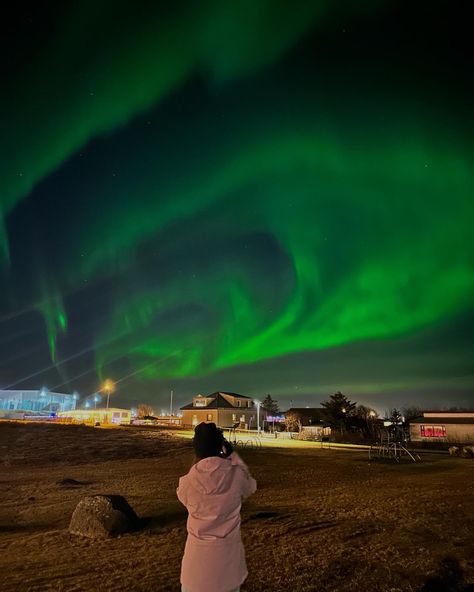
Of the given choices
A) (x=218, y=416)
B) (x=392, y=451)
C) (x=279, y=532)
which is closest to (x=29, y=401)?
(x=218, y=416)

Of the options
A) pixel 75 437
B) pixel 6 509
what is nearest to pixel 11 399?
pixel 75 437

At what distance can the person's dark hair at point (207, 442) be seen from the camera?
3678 millimetres

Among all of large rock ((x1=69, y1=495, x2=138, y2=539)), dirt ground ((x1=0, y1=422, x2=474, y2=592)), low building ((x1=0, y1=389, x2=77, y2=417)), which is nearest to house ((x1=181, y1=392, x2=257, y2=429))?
dirt ground ((x1=0, y1=422, x2=474, y2=592))

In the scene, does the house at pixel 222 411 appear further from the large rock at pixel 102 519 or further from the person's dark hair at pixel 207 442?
the person's dark hair at pixel 207 442

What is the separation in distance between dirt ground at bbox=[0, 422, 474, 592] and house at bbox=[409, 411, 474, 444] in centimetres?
2759

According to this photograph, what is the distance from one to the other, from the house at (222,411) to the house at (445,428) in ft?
102

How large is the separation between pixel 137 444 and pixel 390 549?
30.3 metres

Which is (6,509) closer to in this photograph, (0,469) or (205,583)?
(0,469)

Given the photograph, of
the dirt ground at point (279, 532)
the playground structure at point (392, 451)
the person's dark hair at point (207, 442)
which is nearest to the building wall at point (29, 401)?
the playground structure at point (392, 451)

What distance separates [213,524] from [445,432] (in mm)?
50763

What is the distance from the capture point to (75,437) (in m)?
39.9

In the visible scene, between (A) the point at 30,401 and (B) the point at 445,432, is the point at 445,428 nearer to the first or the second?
(B) the point at 445,432

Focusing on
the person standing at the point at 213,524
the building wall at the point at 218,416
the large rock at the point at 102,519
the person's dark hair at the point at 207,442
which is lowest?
the large rock at the point at 102,519

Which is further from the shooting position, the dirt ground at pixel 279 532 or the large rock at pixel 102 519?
the large rock at pixel 102 519
